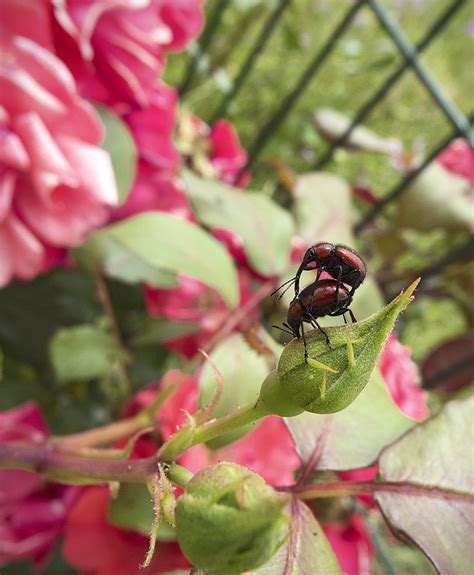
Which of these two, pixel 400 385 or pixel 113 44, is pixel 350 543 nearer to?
pixel 400 385

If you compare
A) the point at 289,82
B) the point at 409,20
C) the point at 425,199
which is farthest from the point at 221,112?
the point at 409,20

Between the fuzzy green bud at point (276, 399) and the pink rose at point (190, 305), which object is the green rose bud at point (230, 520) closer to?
the fuzzy green bud at point (276, 399)

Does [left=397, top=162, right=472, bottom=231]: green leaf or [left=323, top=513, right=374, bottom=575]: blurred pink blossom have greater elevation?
[left=397, top=162, right=472, bottom=231]: green leaf

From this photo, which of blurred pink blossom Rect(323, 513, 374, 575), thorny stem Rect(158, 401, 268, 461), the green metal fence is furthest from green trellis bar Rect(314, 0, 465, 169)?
thorny stem Rect(158, 401, 268, 461)

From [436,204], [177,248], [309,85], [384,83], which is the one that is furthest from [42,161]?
[309,85]

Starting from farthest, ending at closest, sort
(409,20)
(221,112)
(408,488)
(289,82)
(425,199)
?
(409,20) → (289,82) → (221,112) → (425,199) → (408,488)

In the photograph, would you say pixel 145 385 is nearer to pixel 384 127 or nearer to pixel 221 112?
pixel 221 112

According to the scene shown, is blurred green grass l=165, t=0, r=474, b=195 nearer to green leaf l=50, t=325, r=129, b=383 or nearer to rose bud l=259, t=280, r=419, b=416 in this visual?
green leaf l=50, t=325, r=129, b=383
